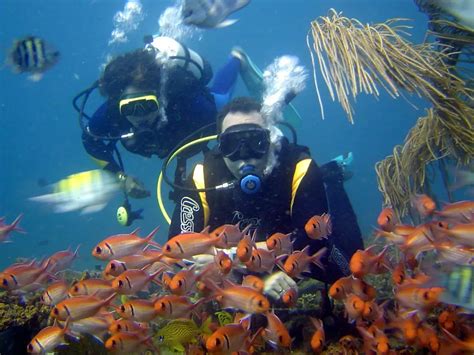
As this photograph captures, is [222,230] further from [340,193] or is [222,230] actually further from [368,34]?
[340,193]

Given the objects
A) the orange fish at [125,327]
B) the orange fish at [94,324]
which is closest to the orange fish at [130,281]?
the orange fish at [125,327]

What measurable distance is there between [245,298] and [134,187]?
3.75 meters

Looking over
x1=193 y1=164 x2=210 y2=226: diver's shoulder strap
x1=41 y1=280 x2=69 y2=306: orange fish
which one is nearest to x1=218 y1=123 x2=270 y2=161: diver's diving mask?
x1=193 y1=164 x2=210 y2=226: diver's shoulder strap

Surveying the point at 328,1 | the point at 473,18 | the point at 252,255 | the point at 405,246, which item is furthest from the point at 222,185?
the point at 328,1

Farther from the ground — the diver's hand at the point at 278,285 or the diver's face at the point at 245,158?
the diver's face at the point at 245,158

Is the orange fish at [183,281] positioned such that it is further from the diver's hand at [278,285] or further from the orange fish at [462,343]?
the orange fish at [462,343]

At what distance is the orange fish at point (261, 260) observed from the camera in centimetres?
323

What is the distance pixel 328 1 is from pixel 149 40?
133 feet

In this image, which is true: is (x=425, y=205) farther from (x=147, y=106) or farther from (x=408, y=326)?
(x=147, y=106)

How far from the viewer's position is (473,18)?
4.65m

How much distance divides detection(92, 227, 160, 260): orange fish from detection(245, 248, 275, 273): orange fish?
0.92 meters

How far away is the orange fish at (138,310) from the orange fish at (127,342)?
0.17 metres

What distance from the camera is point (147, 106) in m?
6.20

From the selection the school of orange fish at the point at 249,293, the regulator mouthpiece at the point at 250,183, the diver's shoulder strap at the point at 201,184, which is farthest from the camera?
the diver's shoulder strap at the point at 201,184
